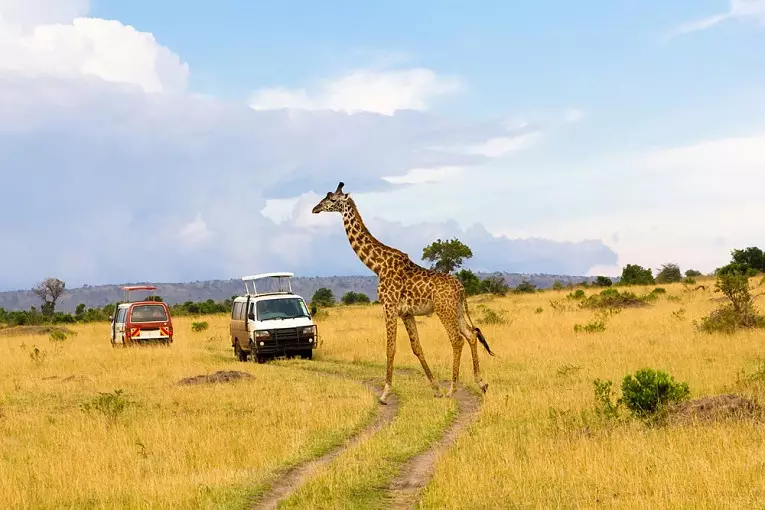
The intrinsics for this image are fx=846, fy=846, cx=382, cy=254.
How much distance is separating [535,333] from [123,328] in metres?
13.6

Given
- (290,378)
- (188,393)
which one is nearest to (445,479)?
(188,393)

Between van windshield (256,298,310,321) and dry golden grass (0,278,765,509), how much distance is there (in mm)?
1683

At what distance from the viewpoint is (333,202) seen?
17719 mm

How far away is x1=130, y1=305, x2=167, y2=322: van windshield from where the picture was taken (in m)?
28.4

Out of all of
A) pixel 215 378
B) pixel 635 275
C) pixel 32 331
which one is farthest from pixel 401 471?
pixel 635 275

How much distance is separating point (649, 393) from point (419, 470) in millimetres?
4258

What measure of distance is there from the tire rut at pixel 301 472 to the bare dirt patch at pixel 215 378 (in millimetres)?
6129

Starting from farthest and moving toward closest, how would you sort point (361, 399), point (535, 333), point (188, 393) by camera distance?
point (535, 333) → point (188, 393) → point (361, 399)

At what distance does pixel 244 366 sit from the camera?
23.1m

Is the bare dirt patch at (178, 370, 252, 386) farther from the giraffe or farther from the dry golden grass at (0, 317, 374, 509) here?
the giraffe

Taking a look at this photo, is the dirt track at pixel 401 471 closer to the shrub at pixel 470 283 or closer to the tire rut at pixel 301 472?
the tire rut at pixel 301 472

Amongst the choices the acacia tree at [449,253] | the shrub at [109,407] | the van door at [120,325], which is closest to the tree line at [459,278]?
the acacia tree at [449,253]

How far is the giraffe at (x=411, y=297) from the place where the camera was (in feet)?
53.8

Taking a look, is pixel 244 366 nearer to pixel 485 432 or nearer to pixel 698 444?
pixel 485 432
